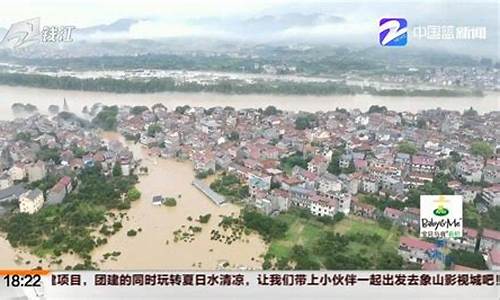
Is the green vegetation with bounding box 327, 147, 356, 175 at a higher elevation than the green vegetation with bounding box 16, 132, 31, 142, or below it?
below

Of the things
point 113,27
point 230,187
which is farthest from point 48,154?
point 230,187

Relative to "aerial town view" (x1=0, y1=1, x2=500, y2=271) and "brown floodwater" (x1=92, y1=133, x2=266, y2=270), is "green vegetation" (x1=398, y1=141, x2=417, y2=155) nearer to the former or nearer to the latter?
"aerial town view" (x1=0, y1=1, x2=500, y2=271)

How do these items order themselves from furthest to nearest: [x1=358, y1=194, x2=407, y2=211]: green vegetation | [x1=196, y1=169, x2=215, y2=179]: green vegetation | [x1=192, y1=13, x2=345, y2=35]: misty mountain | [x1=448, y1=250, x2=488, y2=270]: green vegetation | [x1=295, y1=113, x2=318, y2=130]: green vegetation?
[x1=295, y1=113, x2=318, y2=130]: green vegetation
[x1=196, y1=169, x2=215, y2=179]: green vegetation
[x1=192, y1=13, x2=345, y2=35]: misty mountain
[x1=358, y1=194, x2=407, y2=211]: green vegetation
[x1=448, y1=250, x2=488, y2=270]: green vegetation

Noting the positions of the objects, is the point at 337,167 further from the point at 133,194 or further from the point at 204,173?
the point at 133,194

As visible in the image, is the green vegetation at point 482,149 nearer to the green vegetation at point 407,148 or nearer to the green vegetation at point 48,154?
the green vegetation at point 407,148

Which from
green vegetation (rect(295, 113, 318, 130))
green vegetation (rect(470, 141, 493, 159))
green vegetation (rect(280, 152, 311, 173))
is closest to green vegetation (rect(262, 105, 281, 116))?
green vegetation (rect(295, 113, 318, 130))
